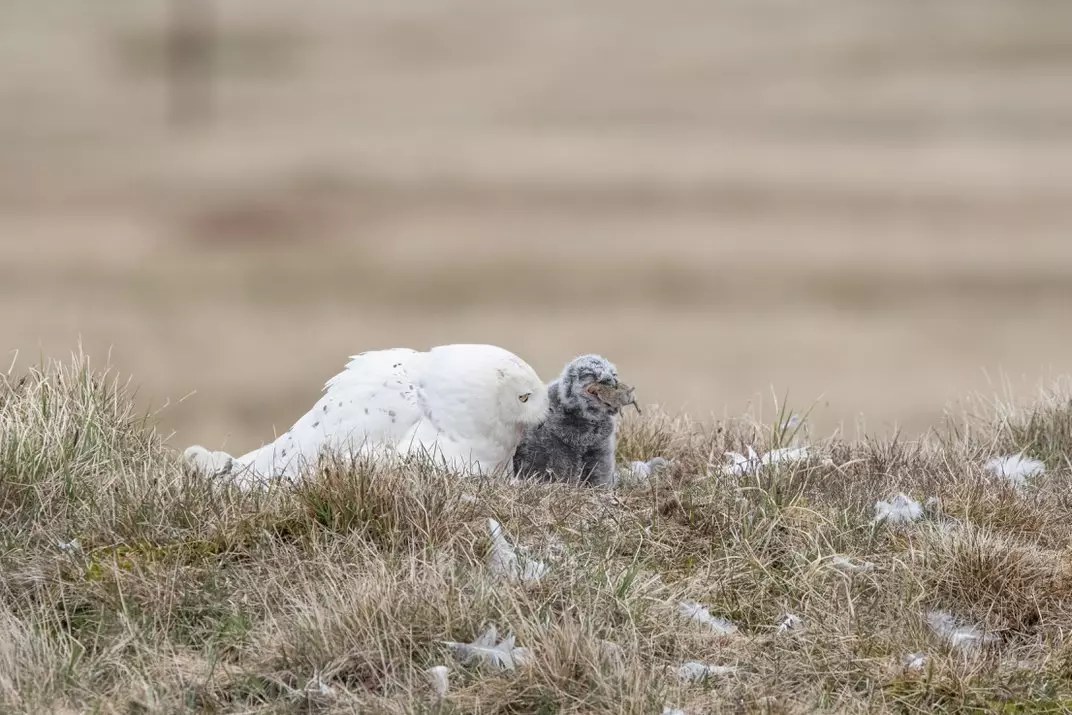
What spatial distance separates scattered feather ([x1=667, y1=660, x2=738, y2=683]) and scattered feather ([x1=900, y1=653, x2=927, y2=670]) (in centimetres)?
59

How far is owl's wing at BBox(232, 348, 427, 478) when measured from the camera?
21.0ft

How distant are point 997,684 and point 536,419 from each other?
2579 millimetres

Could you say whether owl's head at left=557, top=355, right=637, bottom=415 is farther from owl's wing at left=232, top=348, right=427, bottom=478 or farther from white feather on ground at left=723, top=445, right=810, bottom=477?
owl's wing at left=232, top=348, right=427, bottom=478

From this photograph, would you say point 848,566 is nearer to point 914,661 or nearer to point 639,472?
point 914,661

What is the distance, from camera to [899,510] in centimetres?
609

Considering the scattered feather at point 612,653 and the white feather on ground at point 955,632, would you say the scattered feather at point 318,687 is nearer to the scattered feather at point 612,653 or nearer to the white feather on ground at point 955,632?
the scattered feather at point 612,653

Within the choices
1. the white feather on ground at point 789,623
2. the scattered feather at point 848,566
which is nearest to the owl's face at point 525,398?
the scattered feather at point 848,566

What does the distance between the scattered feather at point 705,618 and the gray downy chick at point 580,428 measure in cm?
145

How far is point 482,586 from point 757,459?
206cm

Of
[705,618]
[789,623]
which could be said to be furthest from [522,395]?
[789,623]

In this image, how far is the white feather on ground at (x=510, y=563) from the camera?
5.15m

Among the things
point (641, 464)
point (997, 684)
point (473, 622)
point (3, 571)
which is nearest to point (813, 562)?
point (997, 684)

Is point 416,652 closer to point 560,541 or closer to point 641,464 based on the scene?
point 560,541

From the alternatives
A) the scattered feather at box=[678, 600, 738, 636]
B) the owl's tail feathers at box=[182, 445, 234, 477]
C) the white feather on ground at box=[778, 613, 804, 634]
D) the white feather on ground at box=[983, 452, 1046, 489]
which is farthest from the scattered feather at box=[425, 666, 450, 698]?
the white feather on ground at box=[983, 452, 1046, 489]
